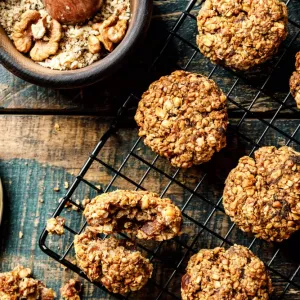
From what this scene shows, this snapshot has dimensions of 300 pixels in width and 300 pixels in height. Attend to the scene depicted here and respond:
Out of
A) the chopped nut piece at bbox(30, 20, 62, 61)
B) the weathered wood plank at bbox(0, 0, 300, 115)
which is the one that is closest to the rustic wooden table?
the weathered wood plank at bbox(0, 0, 300, 115)

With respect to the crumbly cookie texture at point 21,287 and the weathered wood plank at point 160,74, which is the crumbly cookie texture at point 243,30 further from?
the crumbly cookie texture at point 21,287

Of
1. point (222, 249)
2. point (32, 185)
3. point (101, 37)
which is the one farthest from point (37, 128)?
point (222, 249)

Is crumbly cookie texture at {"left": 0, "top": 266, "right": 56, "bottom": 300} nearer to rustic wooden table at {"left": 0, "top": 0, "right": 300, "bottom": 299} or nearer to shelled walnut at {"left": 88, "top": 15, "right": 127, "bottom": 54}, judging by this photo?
rustic wooden table at {"left": 0, "top": 0, "right": 300, "bottom": 299}

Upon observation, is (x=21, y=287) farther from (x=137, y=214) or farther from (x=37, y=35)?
(x=37, y=35)

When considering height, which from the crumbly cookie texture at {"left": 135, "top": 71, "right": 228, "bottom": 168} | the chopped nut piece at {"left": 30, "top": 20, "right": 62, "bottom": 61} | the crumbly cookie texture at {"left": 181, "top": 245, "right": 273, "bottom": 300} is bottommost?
the crumbly cookie texture at {"left": 181, "top": 245, "right": 273, "bottom": 300}

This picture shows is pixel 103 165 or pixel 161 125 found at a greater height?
pixel 161 125

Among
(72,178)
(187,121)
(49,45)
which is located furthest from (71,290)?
(49,45)

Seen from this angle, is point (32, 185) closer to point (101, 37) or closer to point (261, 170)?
point (101, 37)

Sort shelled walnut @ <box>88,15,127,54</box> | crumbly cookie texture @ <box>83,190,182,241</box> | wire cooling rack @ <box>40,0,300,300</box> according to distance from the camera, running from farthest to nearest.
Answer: wire cooling rack @ <box>40,0,300,300</box> → shelled walnut @ <box>88,15,127,54</box> → crumbly cookie texture @ <box>83,190,182,241</box>
